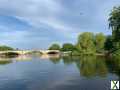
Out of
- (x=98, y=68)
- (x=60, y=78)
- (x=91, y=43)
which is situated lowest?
(x=60, y=78)

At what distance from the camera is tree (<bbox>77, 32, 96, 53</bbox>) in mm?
141250

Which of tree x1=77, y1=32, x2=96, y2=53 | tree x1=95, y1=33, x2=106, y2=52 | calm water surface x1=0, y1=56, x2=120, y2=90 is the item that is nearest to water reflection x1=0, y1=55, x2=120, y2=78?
calm water surface x1=0, y1=56, x2=120, y2=90

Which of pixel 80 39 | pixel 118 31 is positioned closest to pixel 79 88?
pixel 118 31

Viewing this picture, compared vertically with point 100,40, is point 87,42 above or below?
below

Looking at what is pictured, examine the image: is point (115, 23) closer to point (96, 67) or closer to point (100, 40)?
point (96, 67)

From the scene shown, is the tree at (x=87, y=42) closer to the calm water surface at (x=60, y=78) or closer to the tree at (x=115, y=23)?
the calm water surface at (x=60, y=78)

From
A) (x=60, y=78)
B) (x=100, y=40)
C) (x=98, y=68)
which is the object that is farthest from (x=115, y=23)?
(x=100, y=40)

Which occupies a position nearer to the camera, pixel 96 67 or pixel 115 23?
pixel 115 23

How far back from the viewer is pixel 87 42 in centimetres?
14238

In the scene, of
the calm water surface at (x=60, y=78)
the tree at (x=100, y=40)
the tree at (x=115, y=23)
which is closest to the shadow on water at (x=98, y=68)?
the calm water surface at (x=60, y=78)

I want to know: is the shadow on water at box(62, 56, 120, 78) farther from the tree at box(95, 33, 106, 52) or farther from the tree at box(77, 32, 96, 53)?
the tree at box(95, 33, 106, 52)

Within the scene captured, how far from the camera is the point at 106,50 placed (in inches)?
6107

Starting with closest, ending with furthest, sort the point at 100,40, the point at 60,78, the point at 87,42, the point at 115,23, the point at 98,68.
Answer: the point at 60,78
the point at 115,23
the point at 98,68
the point at 100,40
the point at 87,42

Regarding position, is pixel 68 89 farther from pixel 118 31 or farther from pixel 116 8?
pixel 116 8
